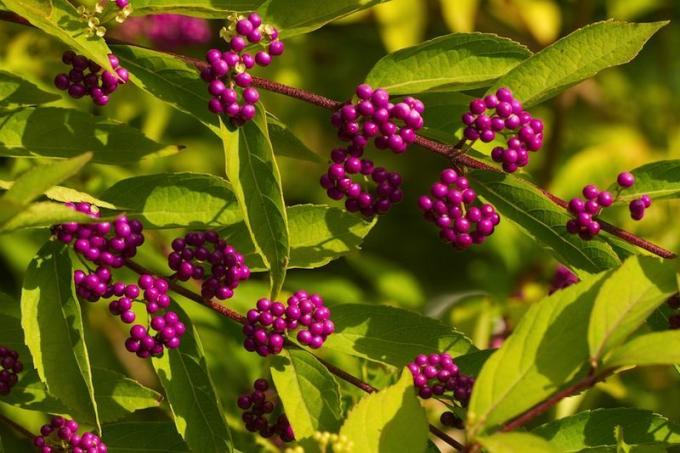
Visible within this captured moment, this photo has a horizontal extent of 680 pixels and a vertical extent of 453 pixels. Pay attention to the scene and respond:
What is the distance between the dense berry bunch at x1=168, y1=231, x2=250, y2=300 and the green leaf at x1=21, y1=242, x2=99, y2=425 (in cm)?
19

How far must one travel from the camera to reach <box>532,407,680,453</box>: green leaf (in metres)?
1.66

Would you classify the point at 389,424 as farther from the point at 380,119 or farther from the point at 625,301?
the point at 380,119

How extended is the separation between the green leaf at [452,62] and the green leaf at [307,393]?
475 mm

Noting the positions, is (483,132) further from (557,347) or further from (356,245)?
(557,347)

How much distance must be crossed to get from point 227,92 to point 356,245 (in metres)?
0.36

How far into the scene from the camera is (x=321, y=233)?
5.91 feet

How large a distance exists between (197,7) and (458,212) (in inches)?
21.0

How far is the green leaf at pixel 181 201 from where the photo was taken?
1743mm

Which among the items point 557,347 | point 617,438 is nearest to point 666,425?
point 617,438

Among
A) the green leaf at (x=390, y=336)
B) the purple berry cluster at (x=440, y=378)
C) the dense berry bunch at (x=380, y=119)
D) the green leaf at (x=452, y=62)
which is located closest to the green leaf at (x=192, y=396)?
the green leaf at (x=390, y=336)

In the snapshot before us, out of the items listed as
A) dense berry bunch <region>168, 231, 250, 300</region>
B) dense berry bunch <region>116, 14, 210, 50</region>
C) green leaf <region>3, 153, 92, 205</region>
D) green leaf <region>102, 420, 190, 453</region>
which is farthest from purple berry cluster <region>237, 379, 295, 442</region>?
dense berry bunch <region>116, 14, 210, 50</region>

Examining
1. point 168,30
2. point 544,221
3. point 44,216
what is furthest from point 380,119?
point 168,30

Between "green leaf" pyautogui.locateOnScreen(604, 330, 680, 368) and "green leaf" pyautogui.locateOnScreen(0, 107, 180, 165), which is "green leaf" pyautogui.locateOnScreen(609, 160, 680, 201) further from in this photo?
"green leaf" pyautogui.locateOnScreen(0, 107, 180, 165)

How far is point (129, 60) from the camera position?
5.60 feet
